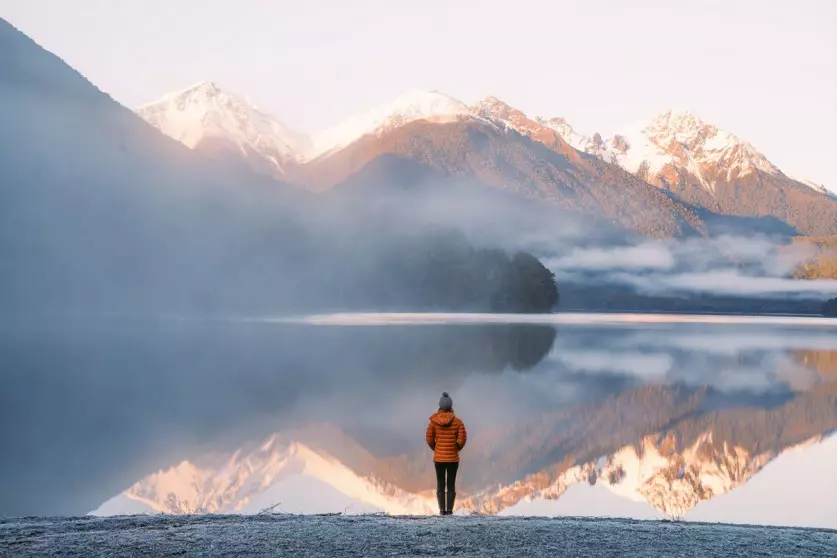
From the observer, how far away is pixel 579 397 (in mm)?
43031

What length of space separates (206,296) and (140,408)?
157087 mm

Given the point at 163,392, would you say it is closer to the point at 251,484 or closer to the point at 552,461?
the point at 251,484

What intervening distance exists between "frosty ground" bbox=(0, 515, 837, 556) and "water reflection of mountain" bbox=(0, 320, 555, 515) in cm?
722

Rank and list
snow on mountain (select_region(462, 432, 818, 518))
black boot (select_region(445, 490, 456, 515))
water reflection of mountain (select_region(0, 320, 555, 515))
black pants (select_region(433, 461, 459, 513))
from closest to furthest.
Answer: black pants (select_region(433, 461, 459, 513)), black boot (select_region(445, 490, 456, 515)), snow on mountain (select_region(462, 432, 818, 518)), water reflection of mountain (select_region(0, 320, 555, 515))

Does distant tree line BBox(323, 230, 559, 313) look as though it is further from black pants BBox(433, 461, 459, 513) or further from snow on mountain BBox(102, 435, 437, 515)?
black pants BBox(433, 461, 459, 513)

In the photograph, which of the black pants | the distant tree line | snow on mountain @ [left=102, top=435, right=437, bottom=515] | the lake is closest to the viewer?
the black pants

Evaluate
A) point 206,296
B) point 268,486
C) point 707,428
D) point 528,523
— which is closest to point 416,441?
point 268,486

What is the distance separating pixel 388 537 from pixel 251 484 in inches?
460

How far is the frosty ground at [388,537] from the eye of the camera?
1210 centimetres

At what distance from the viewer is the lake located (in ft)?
74.5

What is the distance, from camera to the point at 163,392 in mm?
41188

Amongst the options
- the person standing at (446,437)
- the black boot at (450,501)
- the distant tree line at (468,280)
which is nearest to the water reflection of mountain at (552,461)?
the black boot at (450,501)

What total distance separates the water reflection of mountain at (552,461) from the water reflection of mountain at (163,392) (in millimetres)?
2044

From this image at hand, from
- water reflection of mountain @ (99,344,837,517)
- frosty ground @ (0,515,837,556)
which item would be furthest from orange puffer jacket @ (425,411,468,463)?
water reflection of mountain @ (99,344,837,517)
